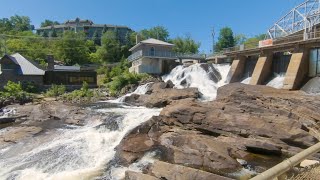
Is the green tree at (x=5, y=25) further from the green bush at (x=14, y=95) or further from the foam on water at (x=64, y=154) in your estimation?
the foam on water at (x=64, y=154)

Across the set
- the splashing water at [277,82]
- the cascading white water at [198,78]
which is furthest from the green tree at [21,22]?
the splashing water at [277,82]

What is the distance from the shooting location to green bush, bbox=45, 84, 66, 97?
41.9m

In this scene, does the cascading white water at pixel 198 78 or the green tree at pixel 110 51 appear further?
the green tree at pixel 110 51

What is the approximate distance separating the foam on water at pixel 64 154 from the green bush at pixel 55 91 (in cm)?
2052

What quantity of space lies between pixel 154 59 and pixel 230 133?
111 feet

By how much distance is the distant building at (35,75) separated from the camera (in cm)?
4416

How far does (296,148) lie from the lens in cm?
1636

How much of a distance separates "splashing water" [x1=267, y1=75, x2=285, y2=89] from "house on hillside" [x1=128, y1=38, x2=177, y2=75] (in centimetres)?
2157

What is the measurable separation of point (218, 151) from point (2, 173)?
1154 cm

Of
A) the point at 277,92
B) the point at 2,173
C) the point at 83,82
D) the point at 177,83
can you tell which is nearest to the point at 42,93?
the point at 83,82

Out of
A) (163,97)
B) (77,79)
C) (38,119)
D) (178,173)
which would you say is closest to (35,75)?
(77,79)

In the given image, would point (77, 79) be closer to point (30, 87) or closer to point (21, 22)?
point (30, 87)

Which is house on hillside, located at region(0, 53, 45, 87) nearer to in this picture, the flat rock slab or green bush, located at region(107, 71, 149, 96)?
green bush, located at region(107, 71, 149, 96)

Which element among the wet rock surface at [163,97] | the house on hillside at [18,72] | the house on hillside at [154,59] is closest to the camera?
the wet rock surface at [163,97]
